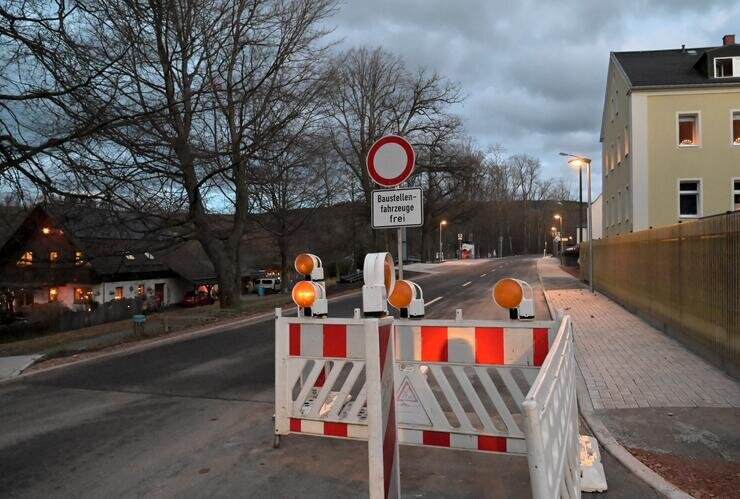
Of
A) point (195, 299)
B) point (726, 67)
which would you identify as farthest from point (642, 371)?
point (195, 299)

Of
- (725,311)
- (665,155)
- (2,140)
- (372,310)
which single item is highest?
(665,155)

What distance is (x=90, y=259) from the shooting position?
18.3 m

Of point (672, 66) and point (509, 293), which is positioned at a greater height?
point (672, 66)

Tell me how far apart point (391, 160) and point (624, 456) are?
144 inches

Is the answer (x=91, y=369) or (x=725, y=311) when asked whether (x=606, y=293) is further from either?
(x=91, y=369)

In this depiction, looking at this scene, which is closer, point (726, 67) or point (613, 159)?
point (726, 67)

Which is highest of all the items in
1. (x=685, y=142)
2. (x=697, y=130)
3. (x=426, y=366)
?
(x=697, y=130)

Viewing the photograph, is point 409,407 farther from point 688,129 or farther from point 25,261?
point 688,129

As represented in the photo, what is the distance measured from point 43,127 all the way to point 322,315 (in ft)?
26.4

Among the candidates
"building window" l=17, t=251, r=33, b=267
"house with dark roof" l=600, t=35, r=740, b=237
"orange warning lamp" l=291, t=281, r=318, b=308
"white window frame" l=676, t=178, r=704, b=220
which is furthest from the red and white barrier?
"white window frame" l=676, t=178, r=704, b=220

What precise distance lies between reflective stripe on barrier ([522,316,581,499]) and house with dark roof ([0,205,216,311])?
11054 millimetres

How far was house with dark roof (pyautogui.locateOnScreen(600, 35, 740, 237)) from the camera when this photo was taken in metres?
26.4

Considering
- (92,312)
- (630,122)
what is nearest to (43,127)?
(92,312)

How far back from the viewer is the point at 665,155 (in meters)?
26.8
